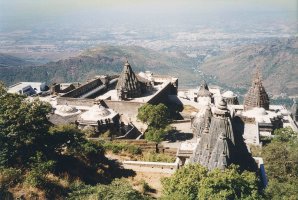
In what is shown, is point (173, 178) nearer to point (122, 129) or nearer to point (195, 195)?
point (195, 195)

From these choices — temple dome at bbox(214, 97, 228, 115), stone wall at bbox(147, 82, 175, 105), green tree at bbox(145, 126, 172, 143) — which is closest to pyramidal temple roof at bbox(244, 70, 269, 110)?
stone wall at bbox(147, 82, 175, 105)

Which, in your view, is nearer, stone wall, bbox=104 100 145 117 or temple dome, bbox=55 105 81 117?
Result: temple dome, bbox=55 105 81 117

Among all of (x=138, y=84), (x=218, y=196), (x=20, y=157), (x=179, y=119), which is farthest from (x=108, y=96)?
(x=218, y=196)

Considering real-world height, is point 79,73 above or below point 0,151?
below

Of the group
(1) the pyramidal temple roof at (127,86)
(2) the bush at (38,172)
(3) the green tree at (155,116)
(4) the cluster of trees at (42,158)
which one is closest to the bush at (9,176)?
(4) the cluster of trees at (42,158)

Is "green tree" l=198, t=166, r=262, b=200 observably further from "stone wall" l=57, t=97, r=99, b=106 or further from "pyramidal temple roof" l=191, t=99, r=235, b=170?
"stone wall" l=57, t=97, r=99, b=106

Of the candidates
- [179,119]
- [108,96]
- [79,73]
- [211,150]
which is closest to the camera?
[211,150]
